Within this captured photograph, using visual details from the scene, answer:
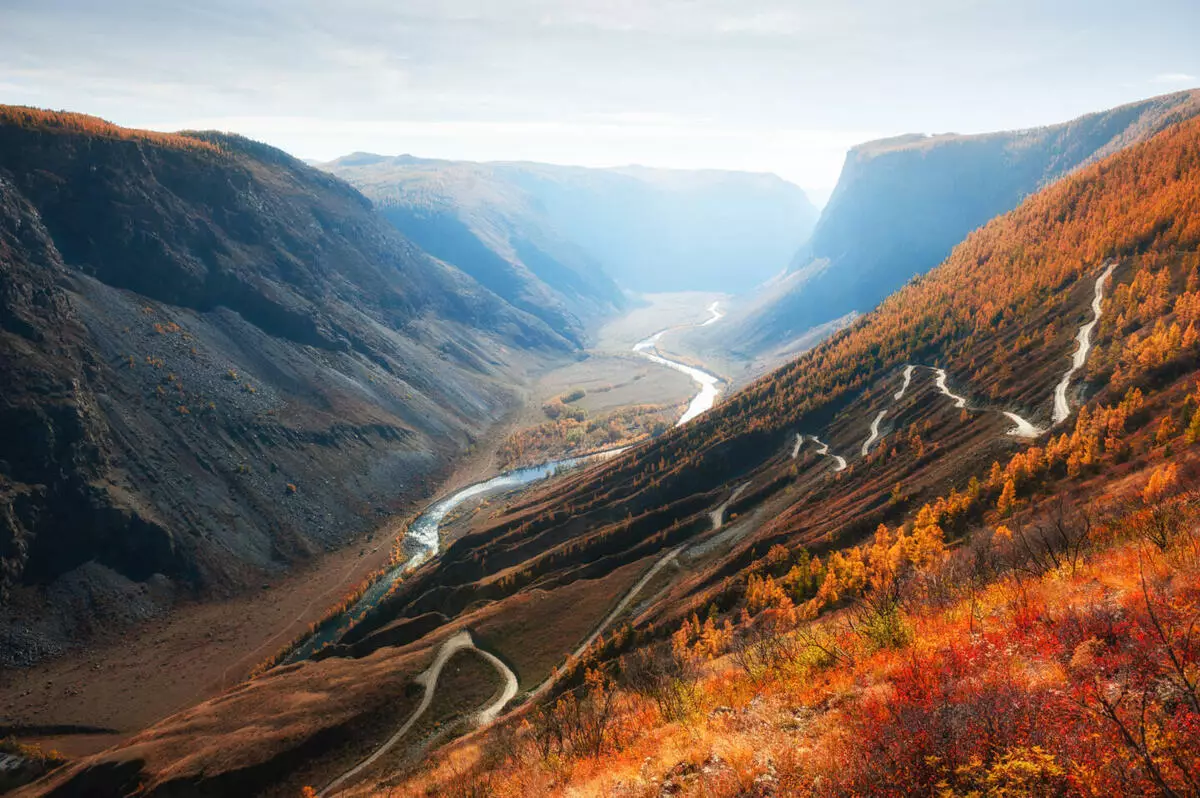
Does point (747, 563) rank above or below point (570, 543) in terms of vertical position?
above

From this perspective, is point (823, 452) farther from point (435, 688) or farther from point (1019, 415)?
point (435, 688)

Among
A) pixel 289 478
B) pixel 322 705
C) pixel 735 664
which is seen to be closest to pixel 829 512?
pixel 735 664

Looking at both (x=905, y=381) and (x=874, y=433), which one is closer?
(x=874, y=433)

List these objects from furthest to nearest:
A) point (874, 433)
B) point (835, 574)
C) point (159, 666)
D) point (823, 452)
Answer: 1. point (823, 452)
2. point (874, 433)
3. point (159, 666)
4. point (835, 574)

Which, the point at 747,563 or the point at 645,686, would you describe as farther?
the point at 747,563

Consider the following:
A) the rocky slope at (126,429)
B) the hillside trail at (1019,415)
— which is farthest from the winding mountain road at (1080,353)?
the rocky slope at (126,429)

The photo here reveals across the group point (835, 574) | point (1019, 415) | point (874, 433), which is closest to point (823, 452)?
point (874, 433)

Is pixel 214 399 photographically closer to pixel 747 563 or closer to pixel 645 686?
pixel 747 563

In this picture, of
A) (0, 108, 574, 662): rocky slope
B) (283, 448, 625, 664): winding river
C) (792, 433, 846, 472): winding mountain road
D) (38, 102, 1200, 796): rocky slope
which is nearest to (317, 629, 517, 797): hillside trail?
(38, 102, 1200, 796): rocky slope
